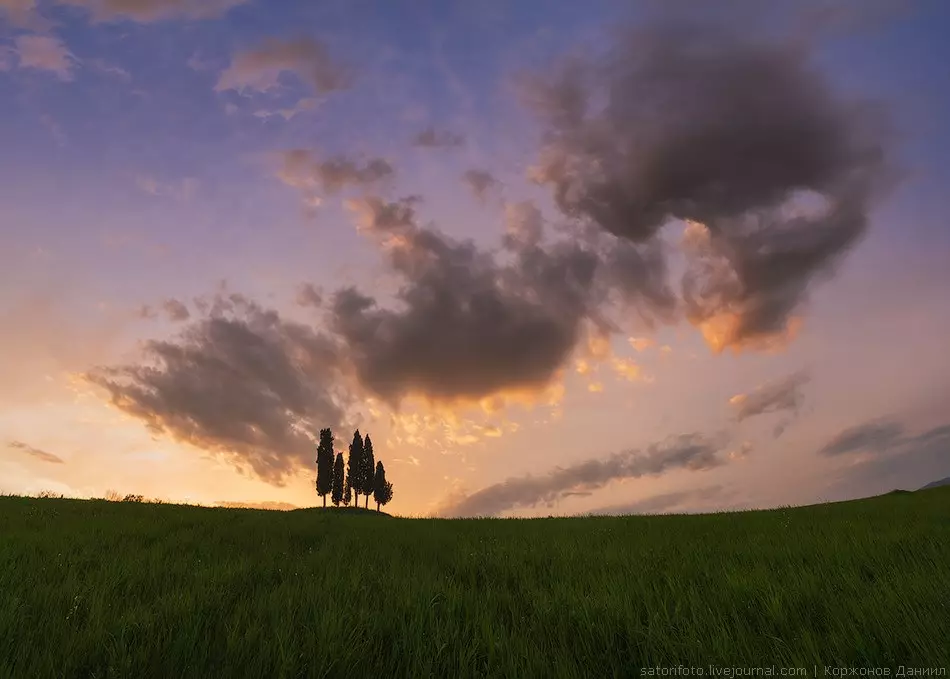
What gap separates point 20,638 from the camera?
4.09 metres

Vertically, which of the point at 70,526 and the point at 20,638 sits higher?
the point at 70,526

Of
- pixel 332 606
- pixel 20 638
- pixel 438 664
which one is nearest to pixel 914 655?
pixel 438 664

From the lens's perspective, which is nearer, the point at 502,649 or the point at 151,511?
the point at 502,649

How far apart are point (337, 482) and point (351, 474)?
311cm

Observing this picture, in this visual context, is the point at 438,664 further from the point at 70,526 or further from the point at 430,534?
the point at 70,526

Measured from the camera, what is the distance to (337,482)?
84.4 metres

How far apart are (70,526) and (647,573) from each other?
44.0 ft

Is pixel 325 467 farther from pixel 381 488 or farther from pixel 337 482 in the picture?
pixel 381 488

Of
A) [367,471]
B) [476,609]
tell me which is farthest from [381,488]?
[476,609]

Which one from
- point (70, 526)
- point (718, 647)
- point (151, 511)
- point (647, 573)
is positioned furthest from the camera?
point (151, 511)

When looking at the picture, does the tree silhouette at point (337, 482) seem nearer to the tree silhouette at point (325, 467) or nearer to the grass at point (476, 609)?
the tree silhouette at point (325, 467)

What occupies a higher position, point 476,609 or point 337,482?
point 337,482

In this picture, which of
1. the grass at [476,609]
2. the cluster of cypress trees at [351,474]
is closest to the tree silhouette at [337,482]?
the cluster of cypress trees at [351,474]

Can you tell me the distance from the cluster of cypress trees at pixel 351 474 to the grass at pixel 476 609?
255 ft
